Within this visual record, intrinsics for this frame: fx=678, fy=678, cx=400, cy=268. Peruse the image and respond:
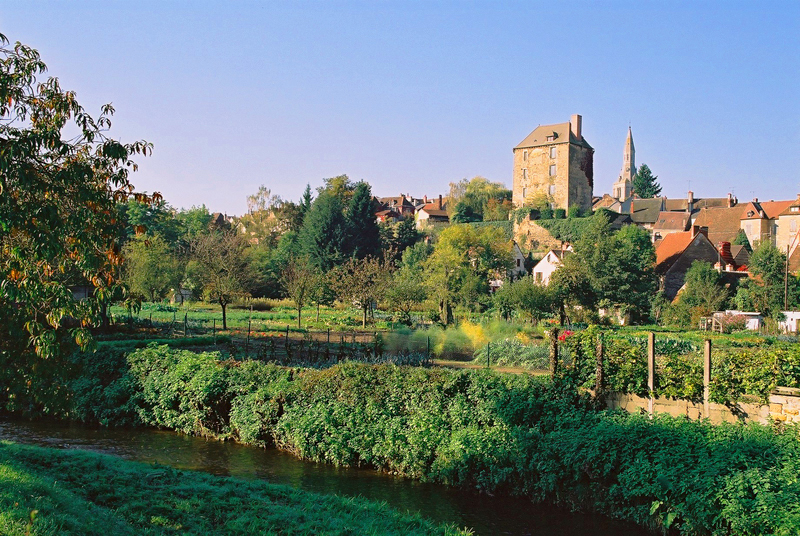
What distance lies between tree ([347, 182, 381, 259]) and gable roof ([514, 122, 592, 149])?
30.4m

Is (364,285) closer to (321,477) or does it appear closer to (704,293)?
(704,293)

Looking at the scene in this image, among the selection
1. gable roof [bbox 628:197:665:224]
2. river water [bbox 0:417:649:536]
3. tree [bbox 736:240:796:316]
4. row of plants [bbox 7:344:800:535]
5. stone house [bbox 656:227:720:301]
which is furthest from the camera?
gable roof [bbox 628:197:665:224]

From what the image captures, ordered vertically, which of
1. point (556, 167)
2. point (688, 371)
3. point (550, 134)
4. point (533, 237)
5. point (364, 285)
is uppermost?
point (550, 134)

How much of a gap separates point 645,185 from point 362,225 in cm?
8973

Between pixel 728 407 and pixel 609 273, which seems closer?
pixel 728 407

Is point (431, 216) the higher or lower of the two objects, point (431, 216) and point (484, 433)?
the higher

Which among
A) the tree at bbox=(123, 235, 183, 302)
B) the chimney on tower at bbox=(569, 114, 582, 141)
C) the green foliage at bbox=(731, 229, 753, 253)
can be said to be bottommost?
the tree at bbox=(123, 235, 183, 302)

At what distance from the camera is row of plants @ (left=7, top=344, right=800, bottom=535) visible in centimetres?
1007

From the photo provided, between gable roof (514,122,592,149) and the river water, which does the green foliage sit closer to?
gable roof (514,122,592,149)

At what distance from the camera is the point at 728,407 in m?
11.7

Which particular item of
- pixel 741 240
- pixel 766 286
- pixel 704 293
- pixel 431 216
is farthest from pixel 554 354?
pixel 431 216

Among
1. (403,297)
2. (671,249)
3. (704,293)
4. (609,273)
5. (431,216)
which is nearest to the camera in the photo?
(403,297)

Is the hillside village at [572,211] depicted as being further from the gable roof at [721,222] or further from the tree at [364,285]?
the tree at [364,285]

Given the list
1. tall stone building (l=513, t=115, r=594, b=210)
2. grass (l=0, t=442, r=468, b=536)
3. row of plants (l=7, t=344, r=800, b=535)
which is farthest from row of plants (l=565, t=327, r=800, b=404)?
tall stone building (l=513, t=115, r=594, b=210)
